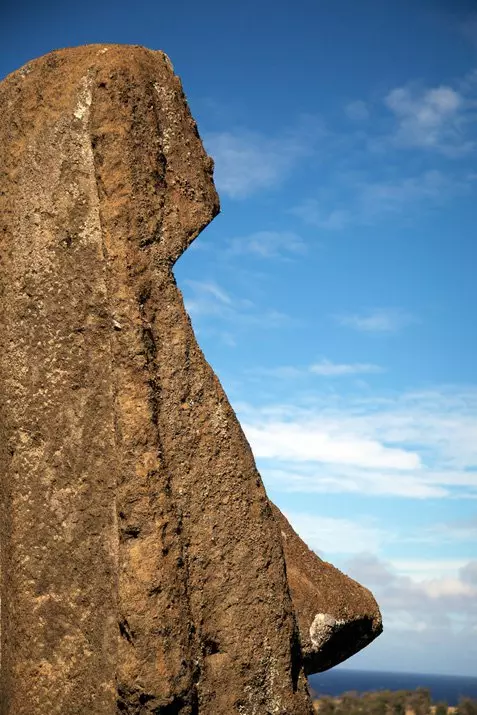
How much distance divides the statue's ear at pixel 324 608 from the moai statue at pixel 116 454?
33.4 inches

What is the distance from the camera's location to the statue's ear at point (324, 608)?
6355mm

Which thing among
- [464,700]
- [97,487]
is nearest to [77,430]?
[97,487]

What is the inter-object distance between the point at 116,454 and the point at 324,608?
225cm

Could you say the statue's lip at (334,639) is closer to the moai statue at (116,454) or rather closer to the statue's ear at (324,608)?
the statue's ear at (324,608)

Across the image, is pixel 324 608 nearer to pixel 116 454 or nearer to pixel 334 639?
pixel 334 639

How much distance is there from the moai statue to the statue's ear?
848mm

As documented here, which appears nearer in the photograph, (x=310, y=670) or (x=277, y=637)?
(x=277, y=637)

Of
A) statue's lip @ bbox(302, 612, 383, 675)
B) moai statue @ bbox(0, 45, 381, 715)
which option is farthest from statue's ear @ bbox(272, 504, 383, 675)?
moai statue @ bbox(0, 45, 381, 715)

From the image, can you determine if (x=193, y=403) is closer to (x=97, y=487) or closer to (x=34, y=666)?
(x=97, y=487)

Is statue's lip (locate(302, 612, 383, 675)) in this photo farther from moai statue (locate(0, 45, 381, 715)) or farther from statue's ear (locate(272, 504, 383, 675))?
moai statue (locate(0, 45, 381, 715))

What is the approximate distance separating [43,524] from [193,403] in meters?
1.08

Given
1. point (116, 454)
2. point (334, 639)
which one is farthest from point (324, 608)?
point (116, 454)

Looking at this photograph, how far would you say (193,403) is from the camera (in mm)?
5344

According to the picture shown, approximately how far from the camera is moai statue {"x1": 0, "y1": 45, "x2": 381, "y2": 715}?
4984 mm
